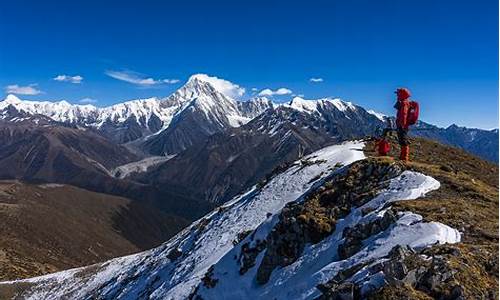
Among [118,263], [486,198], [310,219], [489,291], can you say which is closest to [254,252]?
[310,219]

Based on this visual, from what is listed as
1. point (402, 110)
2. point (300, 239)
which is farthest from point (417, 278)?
point (402, 110)

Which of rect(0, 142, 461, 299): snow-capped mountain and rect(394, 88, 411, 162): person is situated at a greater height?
rect(394, 88, 411, 162): person

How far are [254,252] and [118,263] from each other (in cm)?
5153

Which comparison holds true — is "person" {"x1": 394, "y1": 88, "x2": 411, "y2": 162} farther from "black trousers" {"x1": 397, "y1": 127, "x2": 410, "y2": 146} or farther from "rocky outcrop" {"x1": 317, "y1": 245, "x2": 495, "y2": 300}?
"rocky outcrop" {"x1": 317, "y1": 245, "x2": 495, "y2": 300}

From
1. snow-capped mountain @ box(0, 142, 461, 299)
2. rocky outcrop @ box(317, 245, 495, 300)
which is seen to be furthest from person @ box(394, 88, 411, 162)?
rocky outcrop @ box(317, 245, 495, 300)

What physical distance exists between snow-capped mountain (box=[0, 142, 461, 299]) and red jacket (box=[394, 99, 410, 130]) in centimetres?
358

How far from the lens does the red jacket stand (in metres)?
39.2

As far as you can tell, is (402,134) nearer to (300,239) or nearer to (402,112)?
(402,112)

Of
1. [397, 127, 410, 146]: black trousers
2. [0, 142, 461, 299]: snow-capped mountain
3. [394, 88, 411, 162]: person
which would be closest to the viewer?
[0, 142, 461, 299]: snow-capped mountain

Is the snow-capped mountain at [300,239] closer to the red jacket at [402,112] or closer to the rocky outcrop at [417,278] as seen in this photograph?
the rocky outcrop at [417,278]

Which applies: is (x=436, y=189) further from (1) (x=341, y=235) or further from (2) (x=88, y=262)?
(2) (x=88, y=262)

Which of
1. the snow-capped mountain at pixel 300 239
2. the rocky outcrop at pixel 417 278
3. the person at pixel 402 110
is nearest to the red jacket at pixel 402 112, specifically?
the person at pixel 402 110

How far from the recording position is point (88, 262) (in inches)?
7603

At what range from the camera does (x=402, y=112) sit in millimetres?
39531
